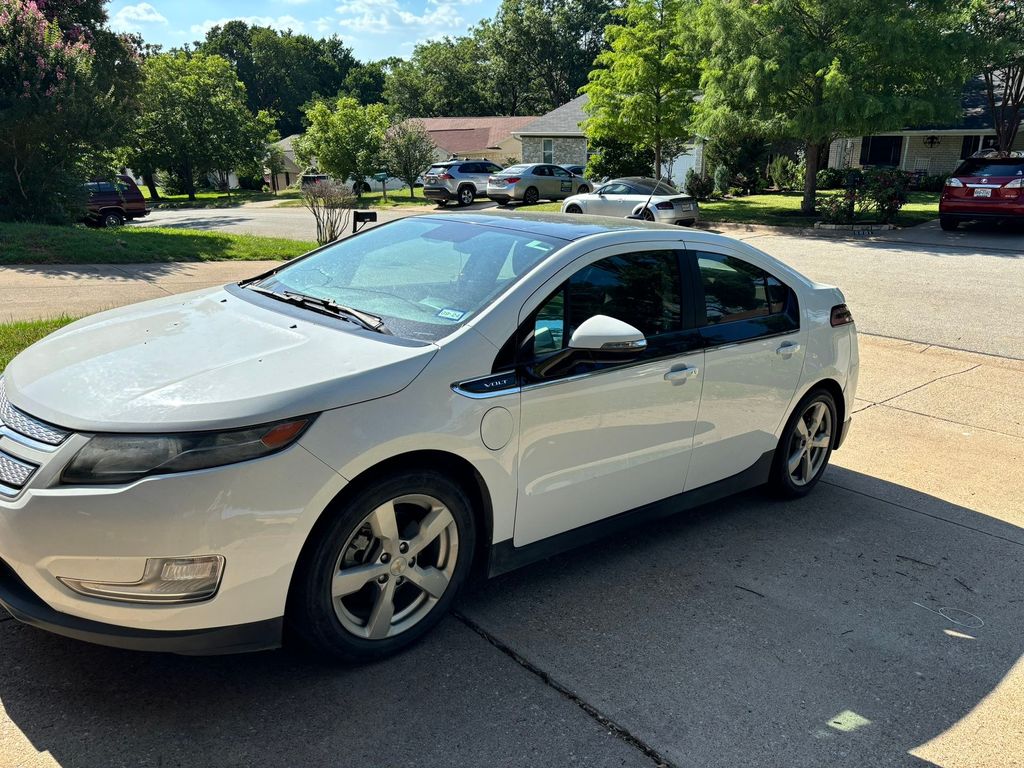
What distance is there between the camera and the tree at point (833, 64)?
19.1 metres

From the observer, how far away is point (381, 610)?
9.77 feet

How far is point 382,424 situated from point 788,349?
2.58 meters

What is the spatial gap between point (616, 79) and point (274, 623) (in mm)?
25514

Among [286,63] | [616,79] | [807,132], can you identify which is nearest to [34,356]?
[807,132]

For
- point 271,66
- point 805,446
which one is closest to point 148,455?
point 805,446

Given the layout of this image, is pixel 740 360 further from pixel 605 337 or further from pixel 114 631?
pixel 114 631

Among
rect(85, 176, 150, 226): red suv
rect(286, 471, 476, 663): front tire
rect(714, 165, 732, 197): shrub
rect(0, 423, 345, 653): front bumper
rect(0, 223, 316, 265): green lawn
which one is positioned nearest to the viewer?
rect(0, 423, 345, 653): front bumper

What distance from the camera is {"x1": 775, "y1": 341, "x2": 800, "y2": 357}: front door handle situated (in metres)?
4.36

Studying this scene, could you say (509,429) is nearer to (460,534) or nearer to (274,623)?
(460,534)

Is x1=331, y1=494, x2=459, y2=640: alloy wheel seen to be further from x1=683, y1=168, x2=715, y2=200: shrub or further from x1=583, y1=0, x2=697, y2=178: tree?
x1=683, y1=168, x2=715, y2=200: shrub

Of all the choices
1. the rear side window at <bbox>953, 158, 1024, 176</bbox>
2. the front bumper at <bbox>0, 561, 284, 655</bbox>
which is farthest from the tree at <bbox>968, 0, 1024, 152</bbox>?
the front bumper at <bbox>0, 561, 284, 655</bbox>

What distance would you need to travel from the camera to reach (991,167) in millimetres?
18875

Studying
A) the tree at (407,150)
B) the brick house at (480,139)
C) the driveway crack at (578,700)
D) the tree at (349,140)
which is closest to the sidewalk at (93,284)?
the driveway crack at (578,700)

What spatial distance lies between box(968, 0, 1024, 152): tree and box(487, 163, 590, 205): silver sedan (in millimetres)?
14201
